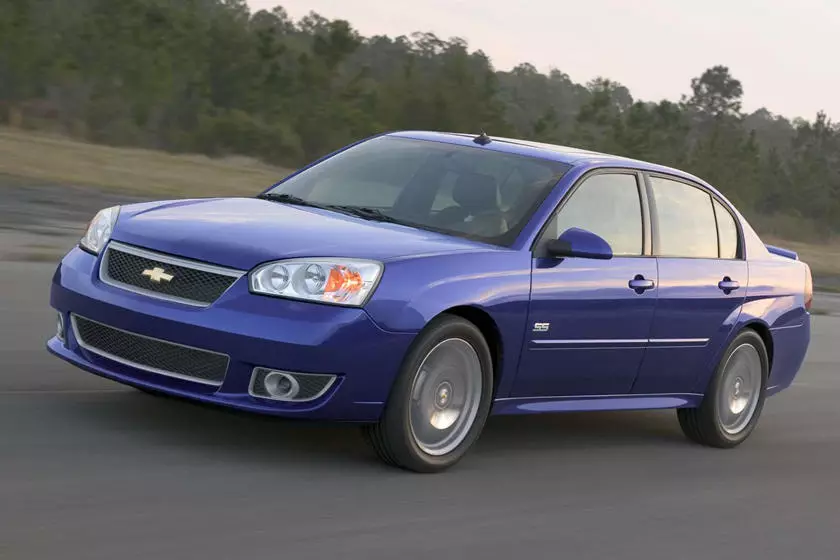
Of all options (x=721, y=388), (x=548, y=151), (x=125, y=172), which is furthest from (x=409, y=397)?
(x=125, y=172)

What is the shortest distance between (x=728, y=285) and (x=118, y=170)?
69.2 feet

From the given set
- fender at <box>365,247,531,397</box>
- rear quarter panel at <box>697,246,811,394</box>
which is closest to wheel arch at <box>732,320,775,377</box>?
rear quarter panel at <box>697,246,811,394</box>

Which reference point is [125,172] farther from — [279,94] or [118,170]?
[279,94]

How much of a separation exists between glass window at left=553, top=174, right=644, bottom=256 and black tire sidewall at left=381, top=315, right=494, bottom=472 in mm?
963

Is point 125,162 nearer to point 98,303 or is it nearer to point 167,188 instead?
point 167,188

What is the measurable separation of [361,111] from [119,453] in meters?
49.4

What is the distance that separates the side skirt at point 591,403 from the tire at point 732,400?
6.6 inches

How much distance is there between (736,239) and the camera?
8.64m

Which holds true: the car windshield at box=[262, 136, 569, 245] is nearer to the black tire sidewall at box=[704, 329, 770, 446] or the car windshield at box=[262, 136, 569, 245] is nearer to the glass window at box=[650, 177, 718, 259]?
the glass window at box=[650, 177, 718, 259]

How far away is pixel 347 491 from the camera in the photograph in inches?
233

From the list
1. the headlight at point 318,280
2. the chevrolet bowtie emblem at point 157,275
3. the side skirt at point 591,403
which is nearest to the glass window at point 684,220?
the side skirt at point 591,403

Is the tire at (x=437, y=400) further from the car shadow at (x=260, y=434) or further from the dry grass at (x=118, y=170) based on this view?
the dry grass at (x=118, y=170)

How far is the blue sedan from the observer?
5.92 metres

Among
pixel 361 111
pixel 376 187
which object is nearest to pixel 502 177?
pixel 376 187
